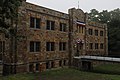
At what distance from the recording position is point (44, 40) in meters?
30.8

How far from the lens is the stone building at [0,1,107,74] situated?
2605cm

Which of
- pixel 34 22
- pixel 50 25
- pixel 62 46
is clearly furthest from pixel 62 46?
pixel 34 22

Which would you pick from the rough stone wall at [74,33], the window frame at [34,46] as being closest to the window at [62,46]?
the rough stone wall at [74,33]

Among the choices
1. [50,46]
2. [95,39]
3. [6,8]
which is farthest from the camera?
[95,39]

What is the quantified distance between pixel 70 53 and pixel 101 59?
19.8 ft

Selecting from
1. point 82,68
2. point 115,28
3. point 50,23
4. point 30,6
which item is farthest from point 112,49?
point 30,6

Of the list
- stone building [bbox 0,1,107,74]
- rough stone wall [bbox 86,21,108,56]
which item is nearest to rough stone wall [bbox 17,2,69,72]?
stone building [bbox 0,1,107,74]

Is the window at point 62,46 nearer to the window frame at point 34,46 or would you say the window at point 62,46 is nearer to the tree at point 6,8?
the window frame at point 34,46

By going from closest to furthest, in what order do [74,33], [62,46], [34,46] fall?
[34,46] → [62,46] → [74,33]

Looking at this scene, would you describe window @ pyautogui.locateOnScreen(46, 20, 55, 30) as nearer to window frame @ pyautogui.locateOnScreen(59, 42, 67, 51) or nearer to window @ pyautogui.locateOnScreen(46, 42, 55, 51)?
window @ pyautogui.locateOnScreen(46, 42, 55, 51)

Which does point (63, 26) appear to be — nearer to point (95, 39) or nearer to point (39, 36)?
point (39, 36)

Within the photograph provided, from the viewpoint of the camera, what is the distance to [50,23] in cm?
3225

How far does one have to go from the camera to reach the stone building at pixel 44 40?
85.5 ft

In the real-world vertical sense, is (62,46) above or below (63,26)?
below
